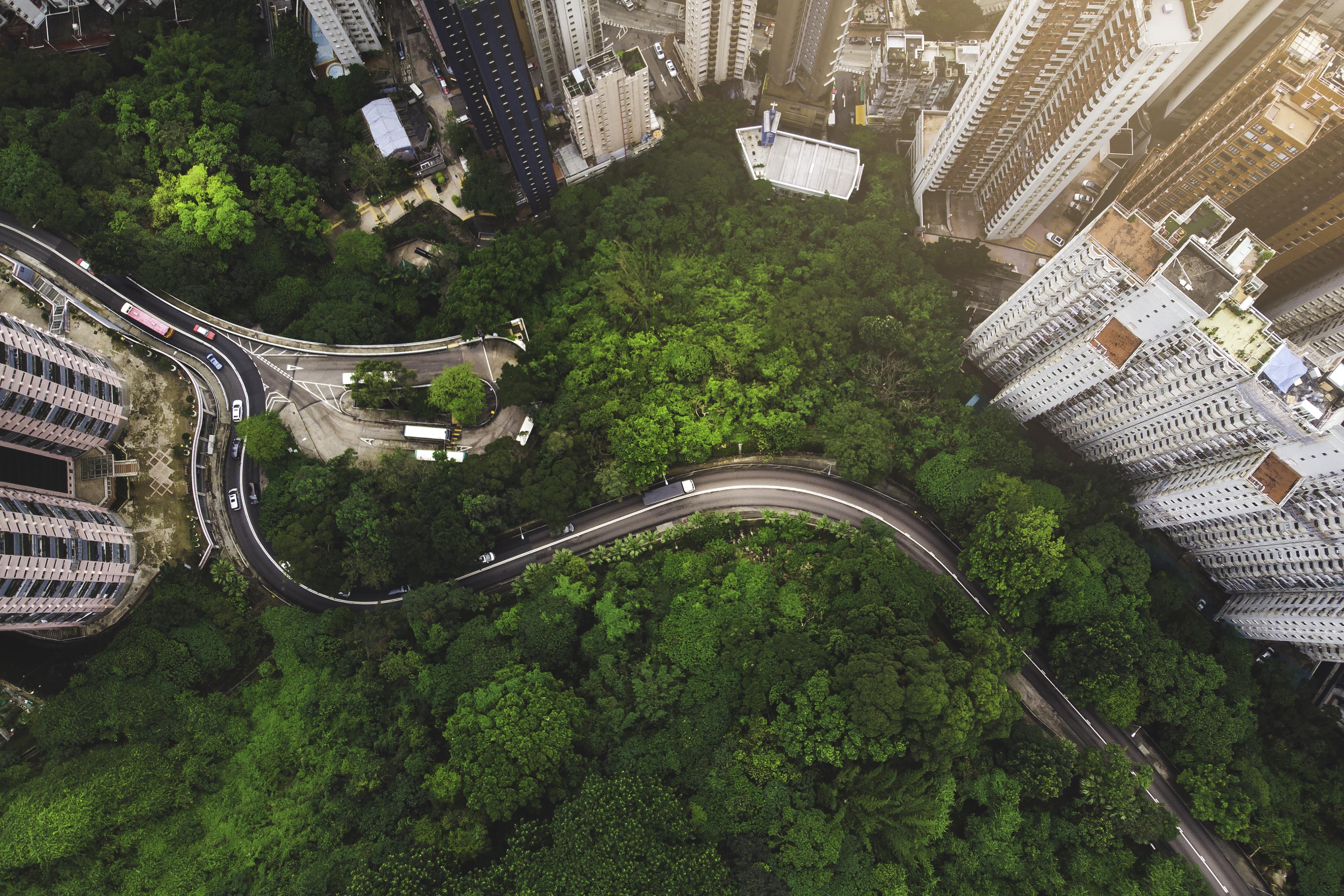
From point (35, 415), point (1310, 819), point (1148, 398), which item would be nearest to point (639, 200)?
point (1148, 398)

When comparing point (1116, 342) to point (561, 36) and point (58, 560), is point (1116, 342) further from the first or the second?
point (58, 560)

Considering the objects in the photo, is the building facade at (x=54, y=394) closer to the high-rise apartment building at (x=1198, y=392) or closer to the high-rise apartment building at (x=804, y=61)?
the high-rise apartment building at (x=804, y=61)

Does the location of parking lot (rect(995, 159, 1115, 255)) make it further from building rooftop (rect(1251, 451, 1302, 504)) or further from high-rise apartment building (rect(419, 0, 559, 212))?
high-rise apartment building (rect(419, 0, 559, 212))

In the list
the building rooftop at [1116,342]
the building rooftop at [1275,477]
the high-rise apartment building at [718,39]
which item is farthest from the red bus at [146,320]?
the building rooftop at [1275,477]

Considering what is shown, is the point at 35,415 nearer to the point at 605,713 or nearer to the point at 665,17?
the point at 605,713

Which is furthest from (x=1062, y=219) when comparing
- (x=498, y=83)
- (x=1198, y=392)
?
(x=498, y=83)
